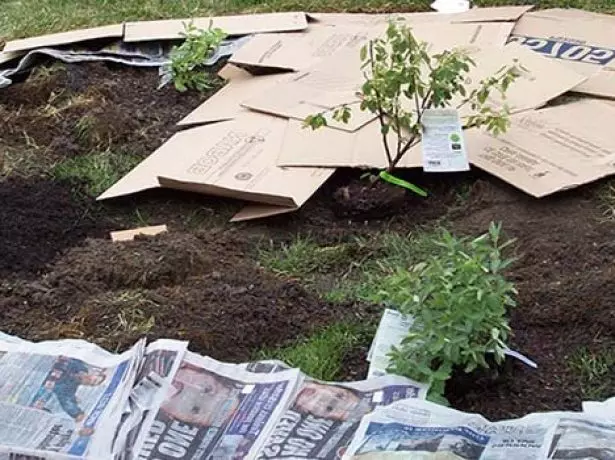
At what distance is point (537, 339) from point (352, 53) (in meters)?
1.55

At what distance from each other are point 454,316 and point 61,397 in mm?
786

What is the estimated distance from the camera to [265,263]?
290 cm

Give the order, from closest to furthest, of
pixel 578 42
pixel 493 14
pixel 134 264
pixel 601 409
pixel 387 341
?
pixel 601 409, pixel 387 341, pixel 134 264, pixel 578 42, pixel 493 14

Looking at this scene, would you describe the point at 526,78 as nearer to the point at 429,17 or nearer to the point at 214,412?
the point at 429,17

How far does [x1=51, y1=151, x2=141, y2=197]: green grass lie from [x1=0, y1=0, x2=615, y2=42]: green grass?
1.20 metres

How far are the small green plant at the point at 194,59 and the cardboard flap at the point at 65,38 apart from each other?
0.35 meters

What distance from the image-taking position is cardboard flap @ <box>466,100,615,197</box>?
3018 millimetres

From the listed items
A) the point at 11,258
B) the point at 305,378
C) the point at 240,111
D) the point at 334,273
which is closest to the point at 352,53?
the point at 240,111

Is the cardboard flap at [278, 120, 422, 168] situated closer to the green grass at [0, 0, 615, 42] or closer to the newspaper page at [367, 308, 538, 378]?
the newspaper page at [367, 308, 538, 378]

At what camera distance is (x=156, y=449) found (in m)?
2.17

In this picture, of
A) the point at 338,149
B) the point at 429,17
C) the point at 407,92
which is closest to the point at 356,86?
the point at 338,149

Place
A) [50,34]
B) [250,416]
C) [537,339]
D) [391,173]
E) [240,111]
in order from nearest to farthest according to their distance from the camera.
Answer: [250,416] < [537,339] < [391,173] < [240,111] < [50,34]

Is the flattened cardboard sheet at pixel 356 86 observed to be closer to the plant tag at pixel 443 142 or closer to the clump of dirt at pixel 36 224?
the plant tag at pixel 443 142

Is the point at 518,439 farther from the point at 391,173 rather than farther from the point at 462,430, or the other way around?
the point at 391,173
